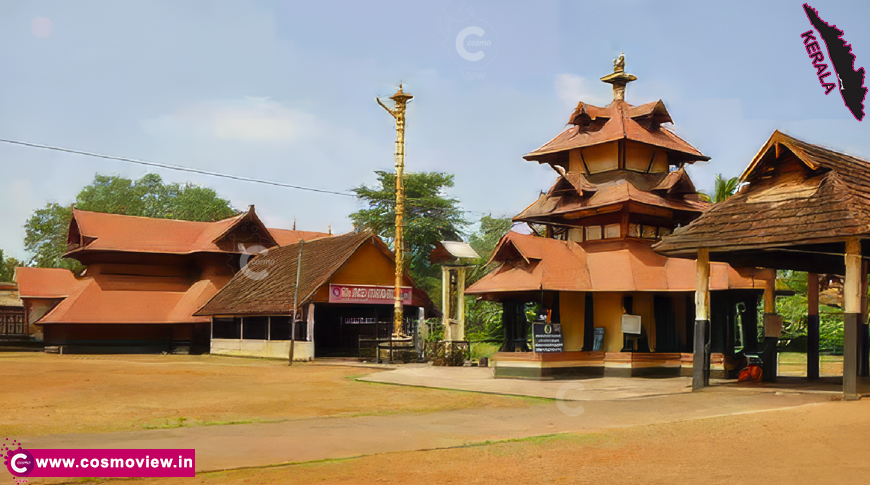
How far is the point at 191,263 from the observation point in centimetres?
4716

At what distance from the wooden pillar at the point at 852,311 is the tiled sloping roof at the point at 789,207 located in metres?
0.56

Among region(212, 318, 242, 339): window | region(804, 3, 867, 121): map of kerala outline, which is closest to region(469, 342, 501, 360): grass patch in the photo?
region(212, 318, 242, 339): window

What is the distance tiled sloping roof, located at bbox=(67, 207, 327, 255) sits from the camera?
44.7 metres

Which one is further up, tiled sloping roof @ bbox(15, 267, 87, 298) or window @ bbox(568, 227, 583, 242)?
window @ bbox(568, 227, 583, 242)

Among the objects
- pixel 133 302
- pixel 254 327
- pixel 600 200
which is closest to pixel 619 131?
pixel 600 200

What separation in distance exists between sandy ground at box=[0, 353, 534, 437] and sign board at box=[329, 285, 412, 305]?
34.4 feet

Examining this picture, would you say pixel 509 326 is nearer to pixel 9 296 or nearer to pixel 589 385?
pixel 589 385

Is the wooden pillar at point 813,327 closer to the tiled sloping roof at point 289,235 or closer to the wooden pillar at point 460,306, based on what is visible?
the wooden pillar at point 460,306

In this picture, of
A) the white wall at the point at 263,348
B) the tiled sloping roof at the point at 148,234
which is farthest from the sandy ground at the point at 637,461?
the tiled sloping roof at the point at 148,234

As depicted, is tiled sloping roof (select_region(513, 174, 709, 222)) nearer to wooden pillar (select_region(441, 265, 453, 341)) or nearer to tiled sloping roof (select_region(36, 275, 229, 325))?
wooden pillar (select_region(441, 265, 453, 341))

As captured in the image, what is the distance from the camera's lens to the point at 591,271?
84.2 feet

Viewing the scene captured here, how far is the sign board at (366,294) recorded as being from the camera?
36094 mm

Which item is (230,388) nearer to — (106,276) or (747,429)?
(747,429)

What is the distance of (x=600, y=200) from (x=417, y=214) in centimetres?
3463
